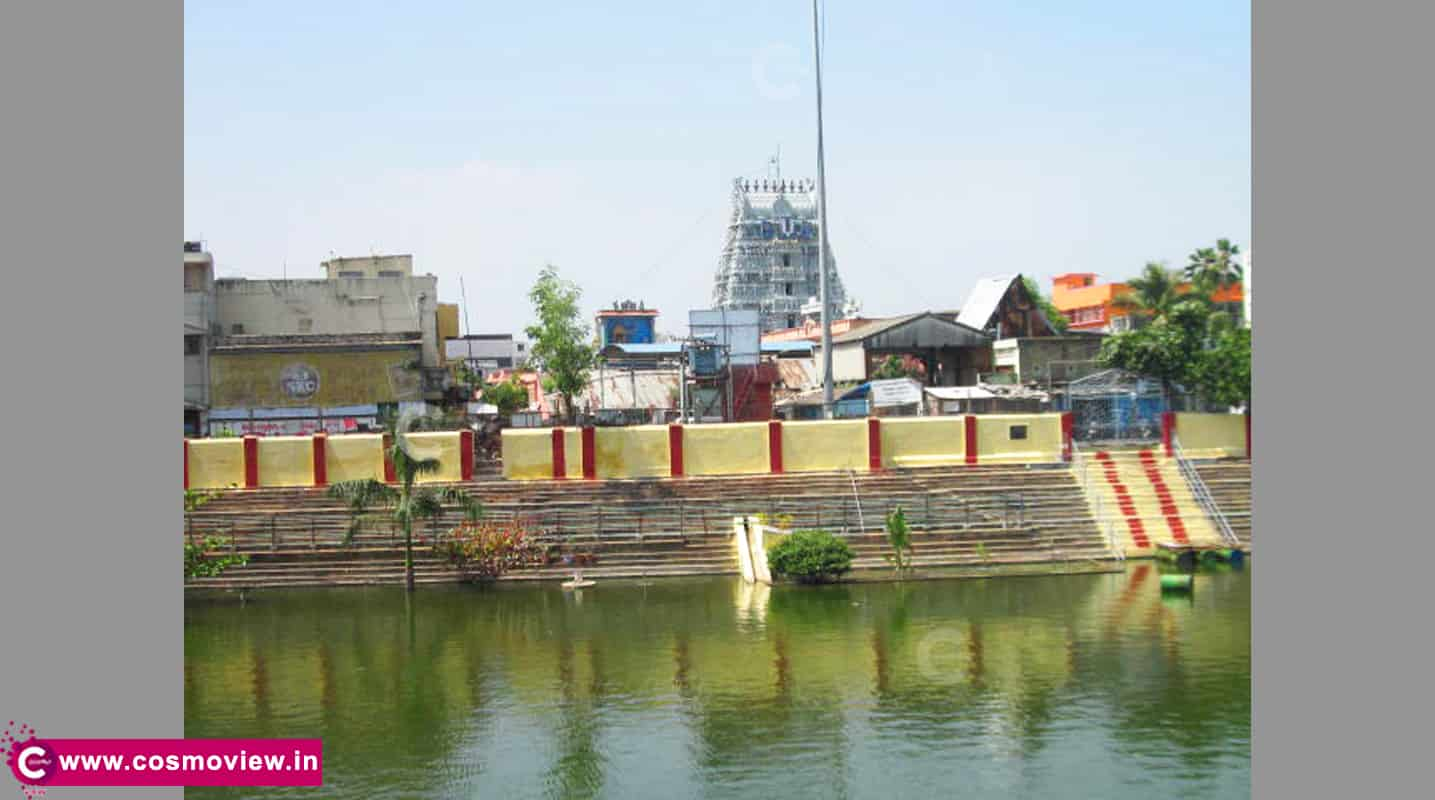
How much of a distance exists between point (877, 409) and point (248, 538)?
805 inches

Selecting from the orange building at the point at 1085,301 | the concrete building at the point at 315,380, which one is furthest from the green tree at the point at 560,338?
the orange building at the point at 1085,301

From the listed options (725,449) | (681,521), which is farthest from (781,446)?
(681,521)

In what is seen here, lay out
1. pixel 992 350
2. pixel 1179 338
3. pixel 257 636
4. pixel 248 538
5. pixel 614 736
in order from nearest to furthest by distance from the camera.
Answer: pixel 614 736, pixel 257 636, pixel 248 538, pixel 1179 338, pixel 992 350

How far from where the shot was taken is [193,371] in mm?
49156

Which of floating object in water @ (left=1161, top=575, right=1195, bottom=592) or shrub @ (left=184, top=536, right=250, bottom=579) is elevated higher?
shrub @ (left=184, top=536, right=250, bottom=579)

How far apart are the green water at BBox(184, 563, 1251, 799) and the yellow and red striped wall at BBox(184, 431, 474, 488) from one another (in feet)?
18.2

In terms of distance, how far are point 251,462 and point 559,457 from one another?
752 cm

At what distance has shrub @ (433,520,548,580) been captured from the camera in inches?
1355

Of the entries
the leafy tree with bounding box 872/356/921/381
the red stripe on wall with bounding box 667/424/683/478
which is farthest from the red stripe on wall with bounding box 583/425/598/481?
the leafy tree with bounding box 872/356/921/381

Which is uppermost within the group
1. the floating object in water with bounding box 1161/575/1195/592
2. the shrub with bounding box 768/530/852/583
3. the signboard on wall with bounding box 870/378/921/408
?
the signboard on wall with bounding box 870/378/921/408

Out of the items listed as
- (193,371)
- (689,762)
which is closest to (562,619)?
(689,762)

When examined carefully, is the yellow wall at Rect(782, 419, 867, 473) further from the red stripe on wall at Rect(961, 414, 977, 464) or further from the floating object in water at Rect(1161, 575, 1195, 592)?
the floating object in water at Rect(1161, 575, 1195, 592)

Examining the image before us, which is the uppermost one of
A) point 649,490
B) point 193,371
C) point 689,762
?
point 193,371

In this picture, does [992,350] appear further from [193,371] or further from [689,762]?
[689,762]
